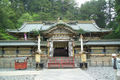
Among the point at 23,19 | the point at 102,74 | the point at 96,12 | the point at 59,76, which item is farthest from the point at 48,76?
the point at 96,12

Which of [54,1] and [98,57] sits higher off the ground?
[54,1]

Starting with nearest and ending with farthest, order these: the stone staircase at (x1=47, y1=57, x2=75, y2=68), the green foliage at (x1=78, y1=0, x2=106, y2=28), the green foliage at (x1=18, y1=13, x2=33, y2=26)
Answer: the stone staircase at (x1=47, y1=57, x2=75, y2=68)
the green foliage at (x1=18, y1=13, x2=33, y2=26)
the green foliage at (x1=78, y1=0, x2=106, y2=28)

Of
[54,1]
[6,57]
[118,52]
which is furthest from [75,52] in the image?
[54,1]

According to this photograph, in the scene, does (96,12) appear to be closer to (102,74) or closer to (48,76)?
(102,74)

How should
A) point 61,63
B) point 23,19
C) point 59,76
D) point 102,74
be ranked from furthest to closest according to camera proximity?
point 23,19
point 61,63
point 102,74
point 59,76

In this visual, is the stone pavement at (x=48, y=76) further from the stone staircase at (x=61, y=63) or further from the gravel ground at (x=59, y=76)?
the stone staircase at (x=61, y=63)

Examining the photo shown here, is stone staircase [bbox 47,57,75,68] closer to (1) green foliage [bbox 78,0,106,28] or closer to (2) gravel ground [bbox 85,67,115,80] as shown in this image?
(2) gravel ground [bbox 85,67,115,80]

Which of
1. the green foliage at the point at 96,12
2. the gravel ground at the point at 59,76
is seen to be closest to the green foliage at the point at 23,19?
the green foliage at the point at 96,12

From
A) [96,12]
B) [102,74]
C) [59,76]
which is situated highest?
[96,12]

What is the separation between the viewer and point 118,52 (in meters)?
17.8

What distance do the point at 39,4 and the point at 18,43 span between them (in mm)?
36305

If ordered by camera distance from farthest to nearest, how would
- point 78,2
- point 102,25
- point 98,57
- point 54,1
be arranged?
point 78,2 < point 54,1 < point 102,25 < point 98,57

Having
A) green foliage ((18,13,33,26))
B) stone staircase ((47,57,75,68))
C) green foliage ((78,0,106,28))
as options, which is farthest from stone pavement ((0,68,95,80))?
green foliage ((78,0,106,28))

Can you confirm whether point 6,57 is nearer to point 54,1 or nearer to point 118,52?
point 118,52
